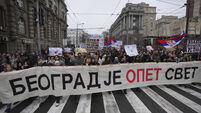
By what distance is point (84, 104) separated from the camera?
13.2 feet

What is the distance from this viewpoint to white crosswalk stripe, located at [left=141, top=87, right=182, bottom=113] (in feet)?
11.8

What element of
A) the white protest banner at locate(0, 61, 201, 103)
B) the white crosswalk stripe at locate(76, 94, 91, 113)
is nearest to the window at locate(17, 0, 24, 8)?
the white protest banner at locate(0, 61, 201, 103)

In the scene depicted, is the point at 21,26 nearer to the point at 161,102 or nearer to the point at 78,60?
the point at 78,60

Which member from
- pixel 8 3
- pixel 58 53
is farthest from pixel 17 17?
pixel 58 53

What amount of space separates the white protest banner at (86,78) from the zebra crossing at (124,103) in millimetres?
350

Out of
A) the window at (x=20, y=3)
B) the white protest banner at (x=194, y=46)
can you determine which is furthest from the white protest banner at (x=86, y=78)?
the window at (x=20, y=3)

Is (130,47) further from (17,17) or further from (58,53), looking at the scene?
(17,17)

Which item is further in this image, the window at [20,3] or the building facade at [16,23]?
the window at [20,3]

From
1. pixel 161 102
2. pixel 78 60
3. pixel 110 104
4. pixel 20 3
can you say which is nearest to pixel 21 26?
pixel 20 3

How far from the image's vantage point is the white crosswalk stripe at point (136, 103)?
3600 millimetres

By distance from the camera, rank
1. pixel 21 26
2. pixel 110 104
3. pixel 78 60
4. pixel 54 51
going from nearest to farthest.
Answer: pixel 110 104, pixel 78 60, pixel 54 51, pixel 21 26

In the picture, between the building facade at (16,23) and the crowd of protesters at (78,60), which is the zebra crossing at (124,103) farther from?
the building facade at (16,23)

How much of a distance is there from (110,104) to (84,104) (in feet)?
3.16

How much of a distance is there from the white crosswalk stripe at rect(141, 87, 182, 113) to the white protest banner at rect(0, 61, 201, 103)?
0.45 m
